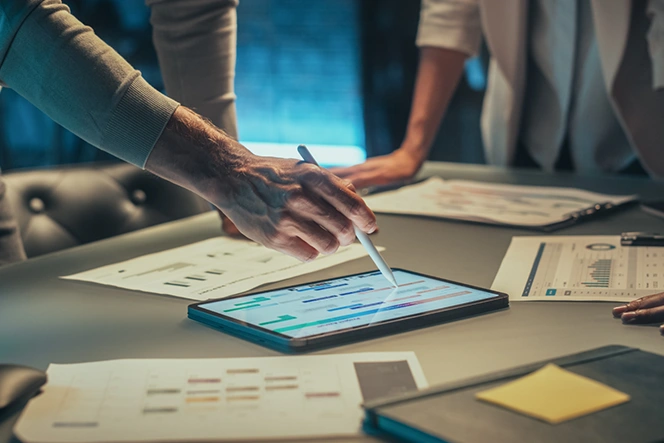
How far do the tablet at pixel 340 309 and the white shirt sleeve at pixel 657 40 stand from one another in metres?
0.83

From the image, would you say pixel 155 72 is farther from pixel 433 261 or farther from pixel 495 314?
pixel 495 314

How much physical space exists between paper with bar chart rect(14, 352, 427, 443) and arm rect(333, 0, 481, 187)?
108 cm

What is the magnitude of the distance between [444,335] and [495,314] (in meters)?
0.09

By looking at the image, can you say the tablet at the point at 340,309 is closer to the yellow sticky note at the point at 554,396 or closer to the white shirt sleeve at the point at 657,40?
the yellow sticky note at the point at 554,396

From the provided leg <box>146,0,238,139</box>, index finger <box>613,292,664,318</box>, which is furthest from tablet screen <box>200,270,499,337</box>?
leg <box>146,0,238,139</box>

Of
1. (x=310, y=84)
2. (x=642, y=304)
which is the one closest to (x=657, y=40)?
(x=642, y=304)

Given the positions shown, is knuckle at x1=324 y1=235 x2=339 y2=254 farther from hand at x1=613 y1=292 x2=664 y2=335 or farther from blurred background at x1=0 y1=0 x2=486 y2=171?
blurred background at x1=0 y1=0 x2=486 y2=171

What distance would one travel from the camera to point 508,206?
4.68 ft

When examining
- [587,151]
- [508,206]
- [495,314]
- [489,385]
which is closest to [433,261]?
[495,314]

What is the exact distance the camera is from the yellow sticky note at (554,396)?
55cm

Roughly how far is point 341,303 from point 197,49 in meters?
0.69

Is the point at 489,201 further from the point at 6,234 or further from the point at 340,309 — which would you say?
the point at 6,234

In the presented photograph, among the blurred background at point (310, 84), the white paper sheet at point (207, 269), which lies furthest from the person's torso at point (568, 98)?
the blurred background at point (310, 84)

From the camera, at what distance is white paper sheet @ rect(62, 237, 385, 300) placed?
0.98m
